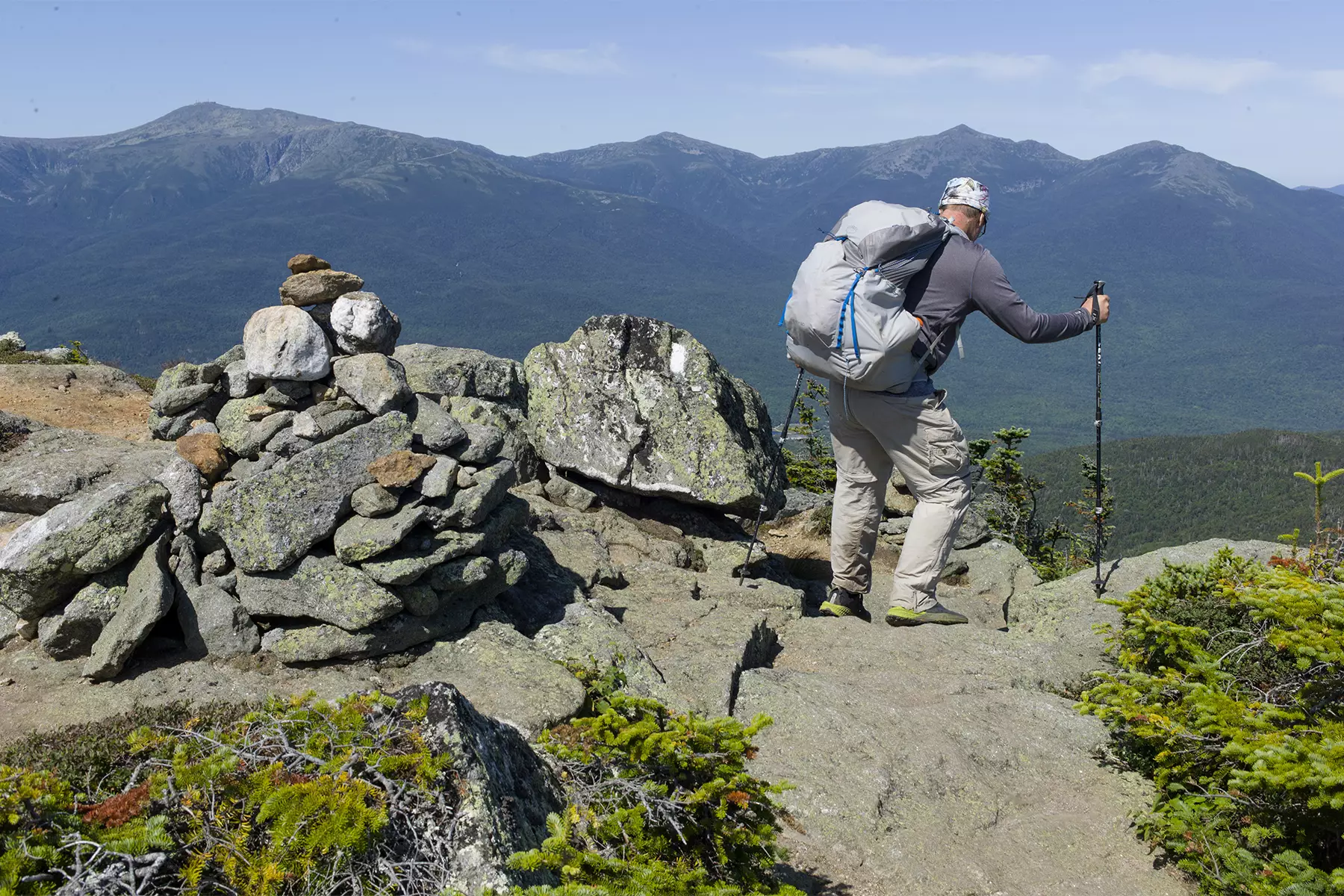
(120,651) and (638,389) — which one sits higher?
(638,389)

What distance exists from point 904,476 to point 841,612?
2073mm

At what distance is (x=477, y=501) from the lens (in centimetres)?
894

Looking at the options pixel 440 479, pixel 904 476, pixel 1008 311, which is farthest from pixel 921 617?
pixel 440 479

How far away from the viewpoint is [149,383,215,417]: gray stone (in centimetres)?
1177

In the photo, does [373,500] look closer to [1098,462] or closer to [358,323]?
[358,323]

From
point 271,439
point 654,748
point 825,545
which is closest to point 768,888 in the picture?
point 654,748

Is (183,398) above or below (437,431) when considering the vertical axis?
below

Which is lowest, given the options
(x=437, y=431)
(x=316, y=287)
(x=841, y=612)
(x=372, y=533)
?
(x=841, y=612)

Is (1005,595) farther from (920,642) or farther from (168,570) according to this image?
(168,570)

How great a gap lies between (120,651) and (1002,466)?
22.7 m

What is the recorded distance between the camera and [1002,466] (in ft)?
84.2

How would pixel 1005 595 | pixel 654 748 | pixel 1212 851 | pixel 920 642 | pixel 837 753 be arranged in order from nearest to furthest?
pixel 654 748 < pixel 1212 851 < pixel 837 753 < pixel 920 642 < pixel 1005 595

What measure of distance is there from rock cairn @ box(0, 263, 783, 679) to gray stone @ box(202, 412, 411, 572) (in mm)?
16

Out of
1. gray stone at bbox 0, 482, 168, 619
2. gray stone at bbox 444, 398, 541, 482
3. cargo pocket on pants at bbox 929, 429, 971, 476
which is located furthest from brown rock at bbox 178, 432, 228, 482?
cargo pocket on pants at bbox 929, 429, 971, 476
